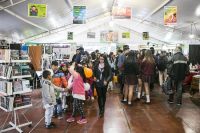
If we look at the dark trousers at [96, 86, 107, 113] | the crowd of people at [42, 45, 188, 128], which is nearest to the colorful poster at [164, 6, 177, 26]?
the crowd of people at [42, 45, 188, 128]

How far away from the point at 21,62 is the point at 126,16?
31.6 ft

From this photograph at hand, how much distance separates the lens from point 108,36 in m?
24.0

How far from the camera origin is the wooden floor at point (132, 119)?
5.36 meters

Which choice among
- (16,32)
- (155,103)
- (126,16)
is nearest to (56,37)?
(16,32)

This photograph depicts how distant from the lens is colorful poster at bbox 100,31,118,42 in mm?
23906

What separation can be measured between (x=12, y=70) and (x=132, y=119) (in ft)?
9.61

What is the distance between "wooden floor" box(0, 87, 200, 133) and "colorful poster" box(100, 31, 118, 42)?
52.7 ft

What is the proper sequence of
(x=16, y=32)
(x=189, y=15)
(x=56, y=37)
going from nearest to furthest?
(x=189, y=15)
(x=16, y=32)
(x=56, y=37)

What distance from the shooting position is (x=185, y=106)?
7586 mm

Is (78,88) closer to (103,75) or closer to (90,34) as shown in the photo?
(103,75)

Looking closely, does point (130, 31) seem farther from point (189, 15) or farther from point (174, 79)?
point (174, 79)

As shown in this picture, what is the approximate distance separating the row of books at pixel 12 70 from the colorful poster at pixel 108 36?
19026mm

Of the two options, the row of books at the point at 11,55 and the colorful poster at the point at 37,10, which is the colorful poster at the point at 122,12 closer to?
the colorful poster at the point at 37,10

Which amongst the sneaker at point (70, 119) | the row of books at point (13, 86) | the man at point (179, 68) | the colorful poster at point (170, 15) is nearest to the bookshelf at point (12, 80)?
Result: the row of books at point (13, 86)
